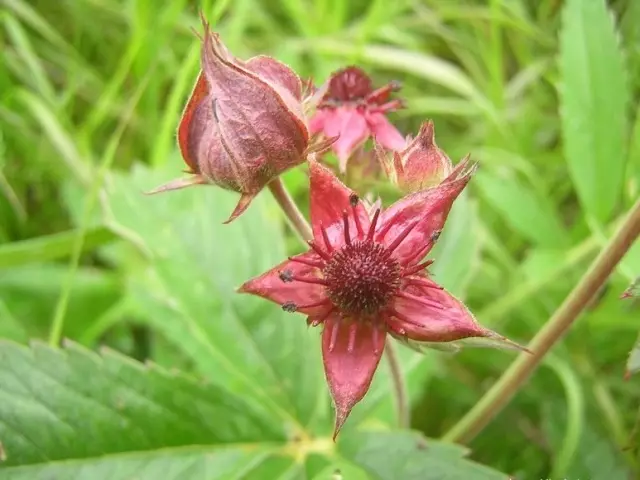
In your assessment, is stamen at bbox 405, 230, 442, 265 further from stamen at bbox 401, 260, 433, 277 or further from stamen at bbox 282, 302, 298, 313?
stamen at bbox 282, 302, 298, 313

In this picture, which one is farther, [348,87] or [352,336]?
[348,87]

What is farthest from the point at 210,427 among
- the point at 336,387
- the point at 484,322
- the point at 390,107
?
the point at 484,322

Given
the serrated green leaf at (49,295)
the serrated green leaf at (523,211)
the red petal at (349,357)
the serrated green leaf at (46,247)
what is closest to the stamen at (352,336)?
the red petal at (349,357)

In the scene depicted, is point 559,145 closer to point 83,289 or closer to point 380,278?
point 83,289

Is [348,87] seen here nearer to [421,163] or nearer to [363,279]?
[421,163]

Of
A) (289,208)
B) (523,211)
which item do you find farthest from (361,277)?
(523,211)

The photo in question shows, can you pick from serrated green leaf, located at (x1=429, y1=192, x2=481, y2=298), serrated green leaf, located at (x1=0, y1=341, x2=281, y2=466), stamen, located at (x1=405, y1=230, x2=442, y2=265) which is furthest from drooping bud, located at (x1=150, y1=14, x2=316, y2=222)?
serrated green leaf, located at (x1=429, y1=192, x2=481, y2=298)

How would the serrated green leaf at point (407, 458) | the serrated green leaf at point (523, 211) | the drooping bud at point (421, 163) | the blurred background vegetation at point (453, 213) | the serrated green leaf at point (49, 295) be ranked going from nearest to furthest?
the drooping bud at point (421, 163) → the serrated green leaf at point (407, 458) → the blurred background vegetation at point (453, 213) → the serrated green leaf at point (523, 211) → the serrated green leaf at point (49, 295)

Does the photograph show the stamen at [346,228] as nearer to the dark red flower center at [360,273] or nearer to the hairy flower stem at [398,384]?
the dark red flower center at [360,273]
